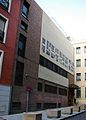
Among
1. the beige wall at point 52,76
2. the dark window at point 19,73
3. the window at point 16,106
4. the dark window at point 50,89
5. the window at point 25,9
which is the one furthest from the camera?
the dark window at point 50,89

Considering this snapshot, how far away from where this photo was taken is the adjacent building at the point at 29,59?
1944 centimetres

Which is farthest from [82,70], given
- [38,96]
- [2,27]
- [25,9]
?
[2,27]

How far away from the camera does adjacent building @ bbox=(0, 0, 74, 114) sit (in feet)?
63.8

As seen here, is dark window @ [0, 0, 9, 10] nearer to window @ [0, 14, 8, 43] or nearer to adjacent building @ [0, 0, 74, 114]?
adjacent building @ [0, 0, 74, 114]

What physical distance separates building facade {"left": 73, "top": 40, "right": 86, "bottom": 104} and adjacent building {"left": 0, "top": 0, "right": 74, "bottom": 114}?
1078 centimetres

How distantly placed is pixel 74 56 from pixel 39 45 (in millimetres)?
22795

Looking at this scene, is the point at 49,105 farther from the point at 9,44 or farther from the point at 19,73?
the point at 9,44

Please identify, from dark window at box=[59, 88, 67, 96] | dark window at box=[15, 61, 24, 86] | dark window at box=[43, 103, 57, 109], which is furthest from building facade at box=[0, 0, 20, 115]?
dark window at box=[59, 88, 67, 96]

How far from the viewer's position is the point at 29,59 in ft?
78.1

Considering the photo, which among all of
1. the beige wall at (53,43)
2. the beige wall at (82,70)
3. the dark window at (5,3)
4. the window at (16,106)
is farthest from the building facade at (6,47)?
the beige wall at (82,70)

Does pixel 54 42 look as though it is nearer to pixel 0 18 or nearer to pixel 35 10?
pixel 35 10

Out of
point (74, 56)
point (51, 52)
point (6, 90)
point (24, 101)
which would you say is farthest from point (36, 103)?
point (74, 56)

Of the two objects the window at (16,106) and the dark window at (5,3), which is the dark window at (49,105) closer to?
the window at (16,106)

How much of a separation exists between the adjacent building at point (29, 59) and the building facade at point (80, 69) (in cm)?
A: 1078
